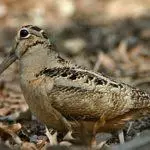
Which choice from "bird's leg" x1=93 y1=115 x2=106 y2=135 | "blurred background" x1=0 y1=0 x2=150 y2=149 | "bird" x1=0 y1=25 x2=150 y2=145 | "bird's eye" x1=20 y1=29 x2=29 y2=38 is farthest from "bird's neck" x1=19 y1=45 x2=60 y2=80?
"bird's leg" x1=93 y1=115 x2=106 y2=135

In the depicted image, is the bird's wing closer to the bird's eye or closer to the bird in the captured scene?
the bird

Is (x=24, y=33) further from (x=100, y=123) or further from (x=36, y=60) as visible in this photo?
(x=100, y=123)

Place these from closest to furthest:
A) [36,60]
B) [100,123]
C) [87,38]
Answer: [100,123], [36,60], [87,38]

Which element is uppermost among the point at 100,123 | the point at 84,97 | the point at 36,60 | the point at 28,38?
the point at 28,38

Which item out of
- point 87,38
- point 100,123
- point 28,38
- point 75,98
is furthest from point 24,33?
point 87,38

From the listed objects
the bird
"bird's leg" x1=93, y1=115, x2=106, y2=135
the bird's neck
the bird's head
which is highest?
the bird's head

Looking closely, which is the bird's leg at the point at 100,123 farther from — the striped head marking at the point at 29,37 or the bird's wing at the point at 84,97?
the striped head marking at the point at 29,37

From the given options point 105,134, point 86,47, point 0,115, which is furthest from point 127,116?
point 86,47
